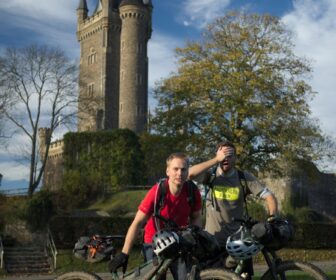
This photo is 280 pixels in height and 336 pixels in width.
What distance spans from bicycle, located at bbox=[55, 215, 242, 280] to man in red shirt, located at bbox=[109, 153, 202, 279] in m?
0.10

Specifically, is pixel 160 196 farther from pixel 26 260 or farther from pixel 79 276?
pixel 26 260

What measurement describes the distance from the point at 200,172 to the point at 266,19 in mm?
26126

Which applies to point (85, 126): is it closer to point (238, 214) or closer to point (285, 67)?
point (285, 67)

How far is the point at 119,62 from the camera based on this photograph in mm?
71375

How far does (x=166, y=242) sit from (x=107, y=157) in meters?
49.2

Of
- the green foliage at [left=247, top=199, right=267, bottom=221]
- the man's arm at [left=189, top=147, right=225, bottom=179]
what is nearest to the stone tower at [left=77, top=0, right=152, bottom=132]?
the green foliage at [left=247, top=199, right=267, bottom=221]

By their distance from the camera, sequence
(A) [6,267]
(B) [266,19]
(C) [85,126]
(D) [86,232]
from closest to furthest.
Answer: (A) [6,267]
(D) [86,232]
(B) [266,19]
(C) [85,126]

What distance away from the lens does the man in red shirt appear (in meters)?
5.28

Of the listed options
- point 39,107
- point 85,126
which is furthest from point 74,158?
point 39,107

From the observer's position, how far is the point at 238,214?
6492 mm

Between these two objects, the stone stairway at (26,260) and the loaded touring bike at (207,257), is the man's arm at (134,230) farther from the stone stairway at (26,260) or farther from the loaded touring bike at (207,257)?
the stone stairway at (26,260)

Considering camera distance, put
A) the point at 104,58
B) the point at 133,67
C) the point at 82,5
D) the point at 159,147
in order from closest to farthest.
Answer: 1. the point at 159,147
2. the point at 133,67
3. the point at 104,58
4. the point at 82,5

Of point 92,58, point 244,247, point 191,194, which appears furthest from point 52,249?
point 92,58

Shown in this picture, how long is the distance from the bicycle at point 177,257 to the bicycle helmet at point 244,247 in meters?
0.34
